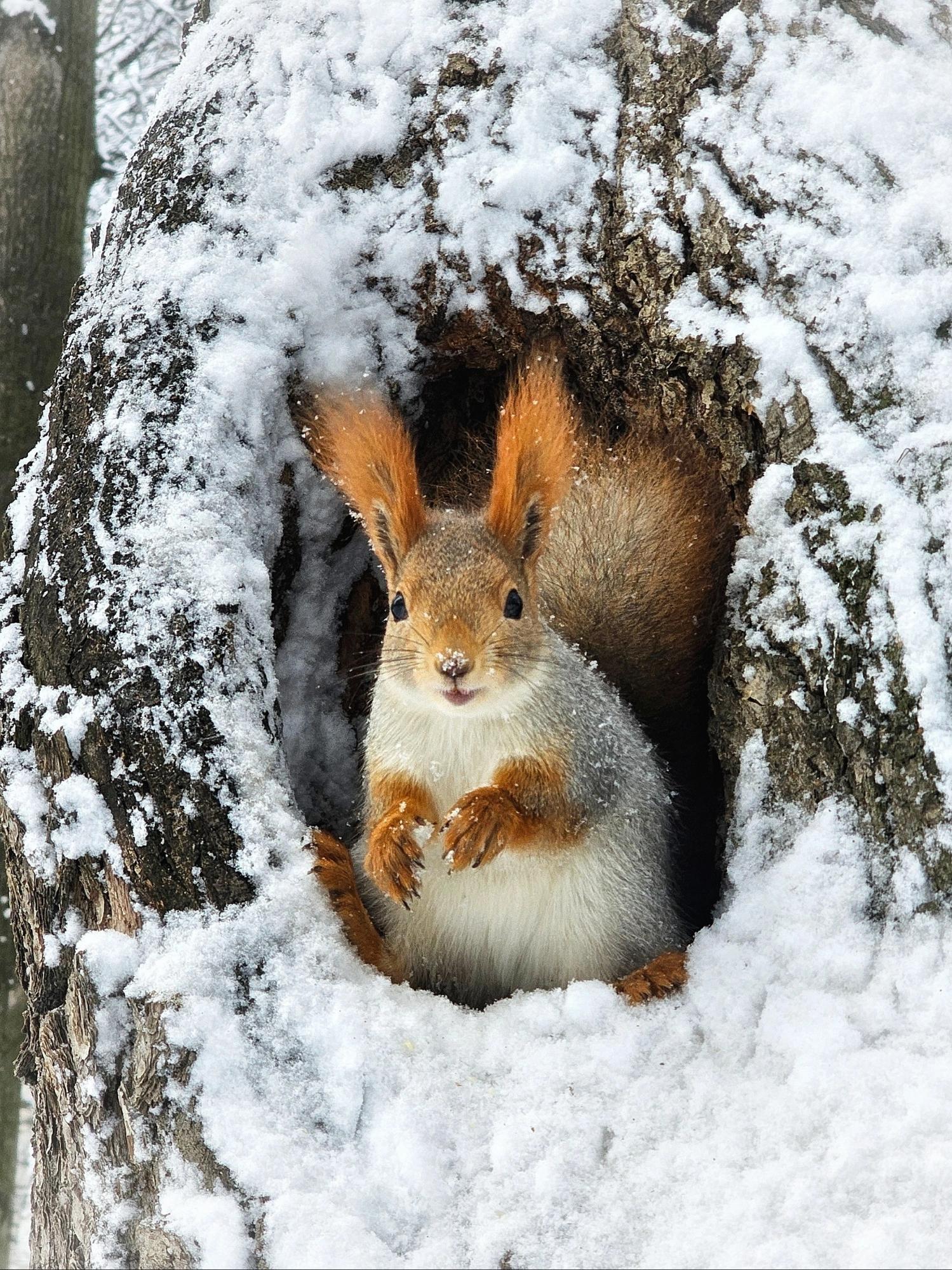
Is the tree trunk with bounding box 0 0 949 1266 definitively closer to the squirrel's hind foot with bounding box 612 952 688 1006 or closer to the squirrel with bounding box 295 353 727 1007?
the squirrel with bounding box 295 353 727 1007

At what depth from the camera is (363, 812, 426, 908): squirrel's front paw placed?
5.18 feet

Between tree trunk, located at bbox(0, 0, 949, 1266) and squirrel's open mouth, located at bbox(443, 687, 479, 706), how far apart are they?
320mm

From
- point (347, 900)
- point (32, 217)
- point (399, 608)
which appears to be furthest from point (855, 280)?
point (32, 217)

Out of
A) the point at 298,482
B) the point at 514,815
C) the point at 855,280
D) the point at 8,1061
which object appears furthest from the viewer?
the point at 8,1061

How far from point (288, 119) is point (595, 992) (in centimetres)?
155

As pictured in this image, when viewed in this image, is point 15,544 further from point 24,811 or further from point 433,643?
point 433,643

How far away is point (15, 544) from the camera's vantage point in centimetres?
182

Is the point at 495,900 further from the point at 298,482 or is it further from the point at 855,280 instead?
the point at 855,280

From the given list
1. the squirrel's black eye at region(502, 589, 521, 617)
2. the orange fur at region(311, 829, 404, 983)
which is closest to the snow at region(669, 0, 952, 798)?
the squirrel's black eye at region(502, 589, 521, 617)

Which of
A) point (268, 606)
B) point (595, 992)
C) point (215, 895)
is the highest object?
point (268, 606)

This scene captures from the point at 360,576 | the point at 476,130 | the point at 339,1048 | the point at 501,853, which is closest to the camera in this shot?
the point at 339,1048

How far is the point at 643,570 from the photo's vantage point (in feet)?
6.72

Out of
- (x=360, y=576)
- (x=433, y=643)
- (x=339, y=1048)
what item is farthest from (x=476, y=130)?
(x=339, y=1048)

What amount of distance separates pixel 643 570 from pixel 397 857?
75 centimetres
